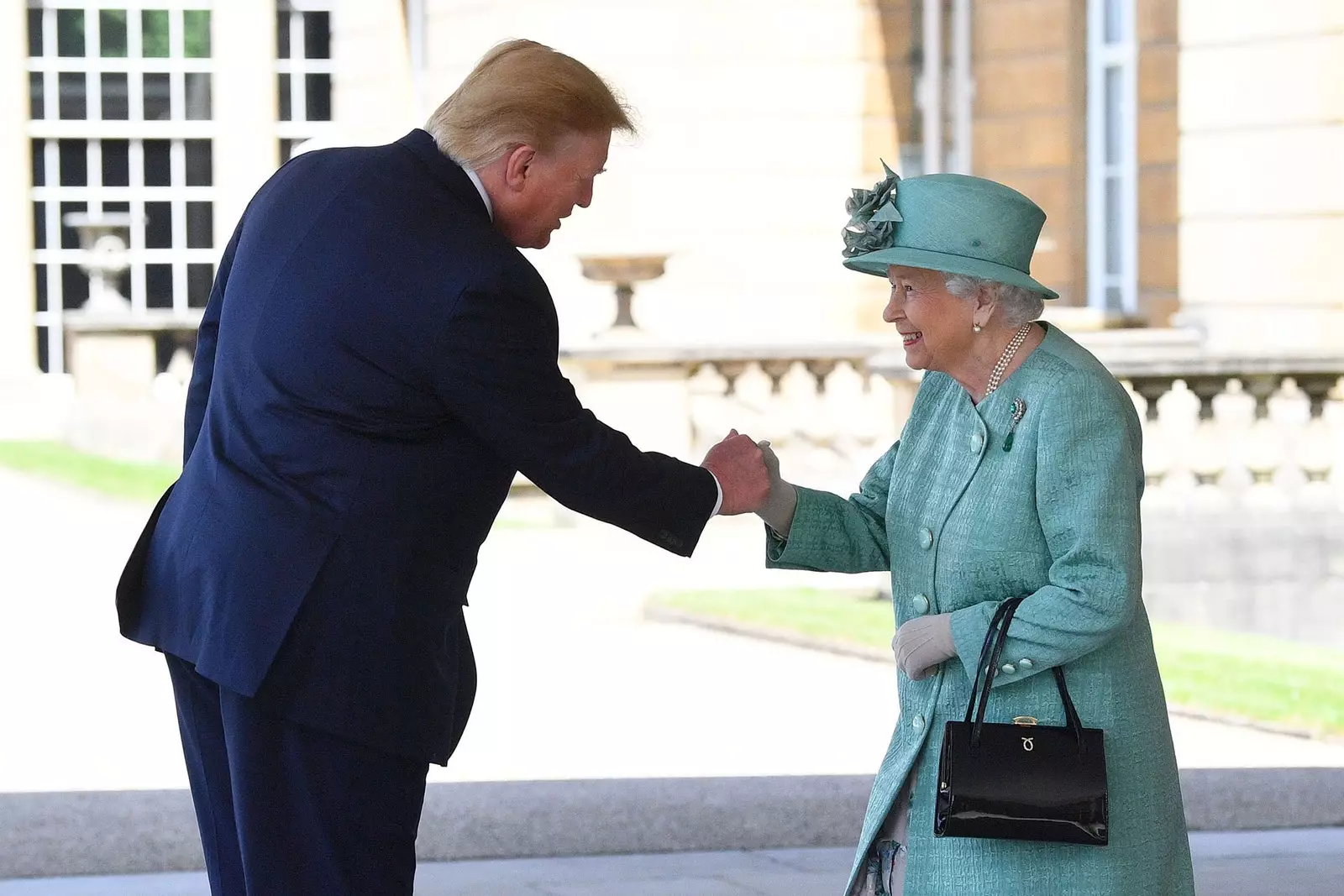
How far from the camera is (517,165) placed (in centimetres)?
325

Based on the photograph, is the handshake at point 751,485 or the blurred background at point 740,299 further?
the blurred background at point 740,299

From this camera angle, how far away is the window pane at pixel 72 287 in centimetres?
2200

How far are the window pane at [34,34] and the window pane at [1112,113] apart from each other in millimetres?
12698

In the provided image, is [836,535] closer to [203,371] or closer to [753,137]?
[203,371]

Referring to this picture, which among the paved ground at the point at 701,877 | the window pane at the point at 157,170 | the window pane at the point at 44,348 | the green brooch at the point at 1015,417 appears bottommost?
the paved ground at the point at 701,877

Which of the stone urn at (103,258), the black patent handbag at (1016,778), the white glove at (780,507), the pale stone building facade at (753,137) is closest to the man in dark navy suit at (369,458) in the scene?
the white glove at (780,507)

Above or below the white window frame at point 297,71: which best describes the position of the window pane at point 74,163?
below

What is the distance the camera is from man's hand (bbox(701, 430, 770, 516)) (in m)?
3.53

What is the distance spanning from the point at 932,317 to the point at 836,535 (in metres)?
0.48

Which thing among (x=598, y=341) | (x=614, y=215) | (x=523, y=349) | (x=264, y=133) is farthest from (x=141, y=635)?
(x=264, y=133)

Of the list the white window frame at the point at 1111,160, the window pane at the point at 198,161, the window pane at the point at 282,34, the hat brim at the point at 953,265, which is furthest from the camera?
the window pane at the point at 282,34

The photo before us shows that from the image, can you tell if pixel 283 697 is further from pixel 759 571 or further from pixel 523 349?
pixel 759 571

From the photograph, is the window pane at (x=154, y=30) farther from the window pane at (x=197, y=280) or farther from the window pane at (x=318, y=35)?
the window pane at (x=197, y=280)

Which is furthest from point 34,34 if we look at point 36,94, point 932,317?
point 932,317
